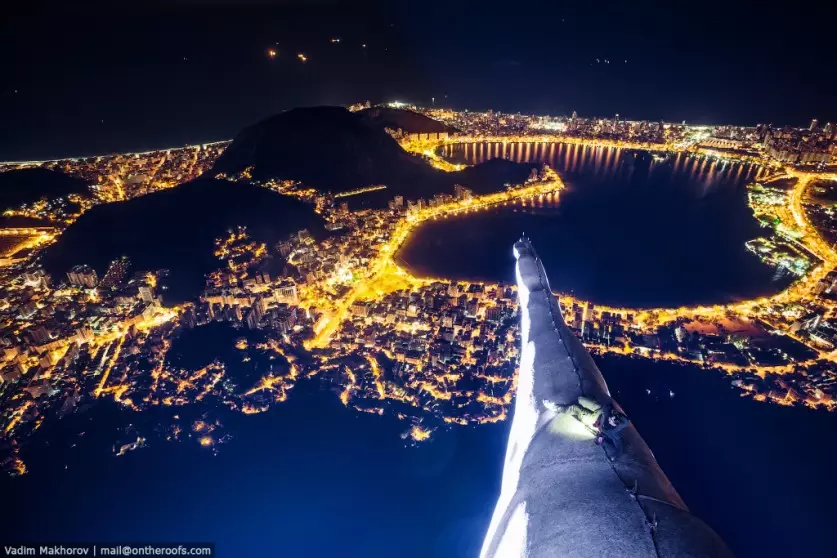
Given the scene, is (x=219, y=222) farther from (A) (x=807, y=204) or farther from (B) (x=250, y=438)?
(A) (x=807, y=204)

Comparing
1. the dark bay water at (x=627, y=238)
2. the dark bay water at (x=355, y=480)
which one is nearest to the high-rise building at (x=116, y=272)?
the dark bay water at (x=355, y=480)

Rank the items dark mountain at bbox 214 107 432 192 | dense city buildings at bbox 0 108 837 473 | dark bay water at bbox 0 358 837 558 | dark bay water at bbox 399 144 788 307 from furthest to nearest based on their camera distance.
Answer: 1. dark mountain at bbox 214 107 432 192
2. dark bay water at bbox 399 144 788 307
3. dense city buildings at bbox 0 108 837 473
4. dark bay water at bbox 0 358 837 558

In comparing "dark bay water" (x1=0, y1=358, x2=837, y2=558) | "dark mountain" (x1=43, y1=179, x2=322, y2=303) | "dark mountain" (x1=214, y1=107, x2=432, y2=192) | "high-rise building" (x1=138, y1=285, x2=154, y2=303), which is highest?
"dark mountain" (x1=214, y1=107, x2=432, y2=192)

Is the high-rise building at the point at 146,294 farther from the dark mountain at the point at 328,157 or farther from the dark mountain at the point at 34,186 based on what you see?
the dark mountain at the point at 34,186

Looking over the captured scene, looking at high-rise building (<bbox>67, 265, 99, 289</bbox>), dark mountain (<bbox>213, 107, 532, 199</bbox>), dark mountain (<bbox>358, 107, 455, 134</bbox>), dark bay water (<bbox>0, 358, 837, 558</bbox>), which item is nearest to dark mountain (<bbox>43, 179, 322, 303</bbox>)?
high-rise building (<bbox>67, 265, 99, 289</bbox>)

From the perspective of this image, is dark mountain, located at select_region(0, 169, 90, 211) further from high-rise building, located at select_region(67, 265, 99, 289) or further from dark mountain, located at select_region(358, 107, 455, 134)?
dark mountain, located at select_region(358, 107, 455, 134)

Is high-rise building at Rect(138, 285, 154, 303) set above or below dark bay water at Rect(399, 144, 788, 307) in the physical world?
above
